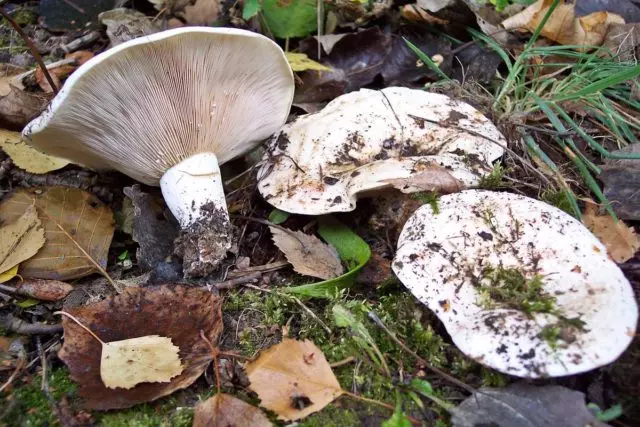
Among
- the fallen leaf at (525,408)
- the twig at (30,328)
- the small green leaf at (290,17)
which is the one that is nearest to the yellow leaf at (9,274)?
the twig at (30,328)

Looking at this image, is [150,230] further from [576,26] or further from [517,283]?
[576,26]

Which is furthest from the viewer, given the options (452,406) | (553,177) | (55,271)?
(553,177)

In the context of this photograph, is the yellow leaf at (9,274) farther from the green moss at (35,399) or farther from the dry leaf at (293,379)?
the dry leaf at (293,379)

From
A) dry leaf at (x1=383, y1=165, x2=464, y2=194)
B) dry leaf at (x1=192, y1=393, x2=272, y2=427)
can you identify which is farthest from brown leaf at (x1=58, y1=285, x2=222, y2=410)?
dry leaf at (x1=383, y1=165, x2=464, y2=194)

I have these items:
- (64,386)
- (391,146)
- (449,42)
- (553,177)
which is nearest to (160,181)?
(64,386)

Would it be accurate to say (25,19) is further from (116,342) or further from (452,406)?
(452,406)

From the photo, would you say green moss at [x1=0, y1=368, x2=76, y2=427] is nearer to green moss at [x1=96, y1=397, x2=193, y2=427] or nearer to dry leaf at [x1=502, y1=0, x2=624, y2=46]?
green moss at [x1=96, y1=397, x2=193, y2=427]

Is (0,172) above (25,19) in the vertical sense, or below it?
below

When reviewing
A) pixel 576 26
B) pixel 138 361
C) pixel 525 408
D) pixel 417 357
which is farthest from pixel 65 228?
pixel 576 26
